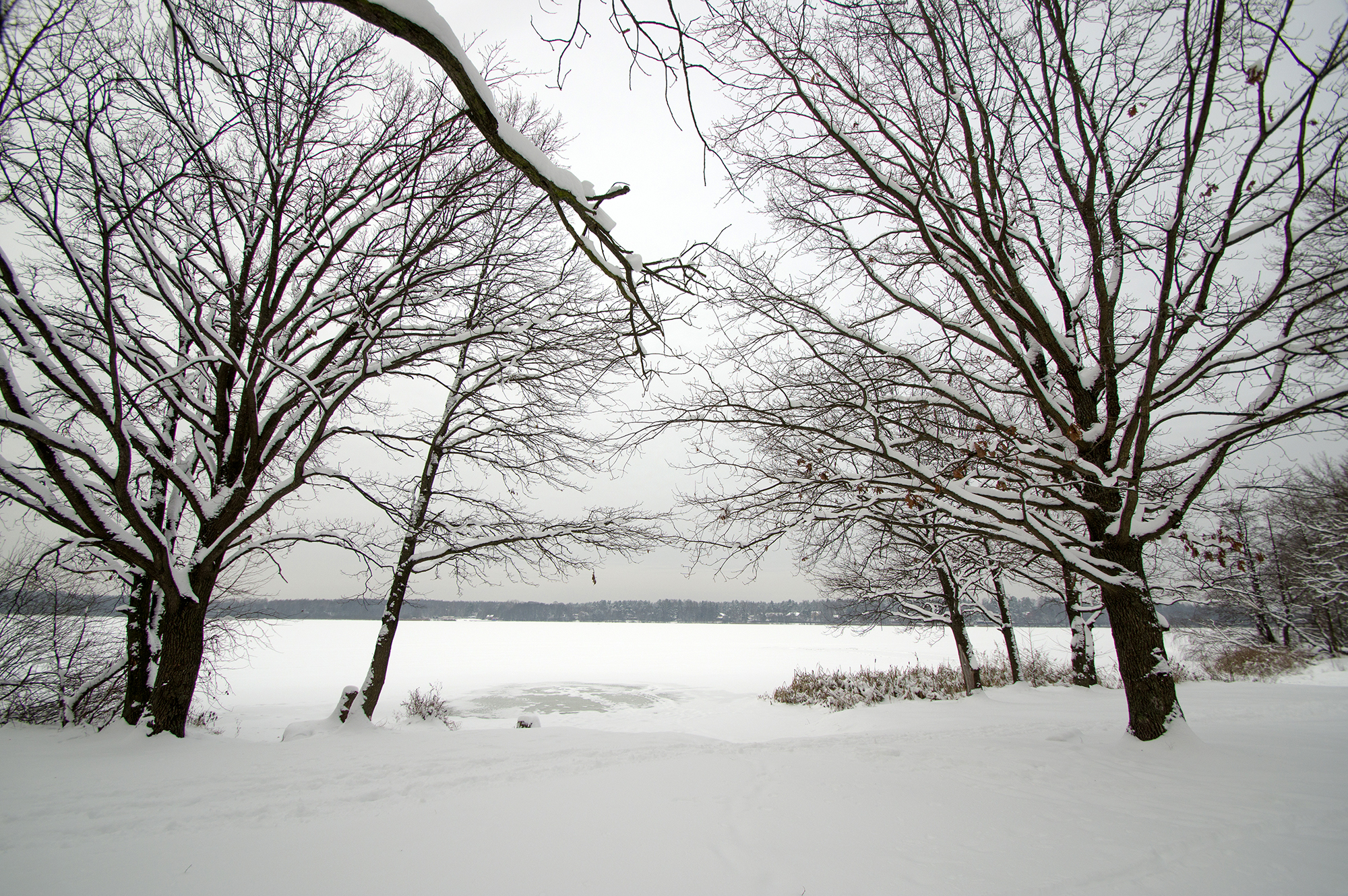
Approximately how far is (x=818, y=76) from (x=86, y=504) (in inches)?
348

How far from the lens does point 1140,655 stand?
5578 mm

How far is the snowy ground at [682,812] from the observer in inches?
118

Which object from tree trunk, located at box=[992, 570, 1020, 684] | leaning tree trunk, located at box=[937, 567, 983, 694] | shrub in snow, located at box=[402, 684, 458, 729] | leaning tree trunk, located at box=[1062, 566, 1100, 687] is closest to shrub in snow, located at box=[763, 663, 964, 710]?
leaning tree trunk, located at box=[937, 567, 983, 694]

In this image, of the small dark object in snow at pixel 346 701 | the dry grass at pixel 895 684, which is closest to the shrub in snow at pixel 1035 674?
the dry grass at pixel 895 684

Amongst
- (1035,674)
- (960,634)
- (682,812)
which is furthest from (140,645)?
(1035,674)

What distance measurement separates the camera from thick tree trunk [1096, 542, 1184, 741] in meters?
5.51

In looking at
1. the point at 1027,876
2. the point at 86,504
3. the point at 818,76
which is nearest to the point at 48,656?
the point at 86,504

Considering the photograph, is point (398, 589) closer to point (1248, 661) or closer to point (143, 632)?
point (143, 632)

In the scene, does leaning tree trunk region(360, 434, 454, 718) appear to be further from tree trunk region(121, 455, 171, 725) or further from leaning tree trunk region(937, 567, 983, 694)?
leaning tree trunk region(937, 567, 983, 694)

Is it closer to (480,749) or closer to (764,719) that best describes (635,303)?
(480,749)

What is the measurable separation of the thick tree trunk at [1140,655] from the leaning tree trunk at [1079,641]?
912 cm

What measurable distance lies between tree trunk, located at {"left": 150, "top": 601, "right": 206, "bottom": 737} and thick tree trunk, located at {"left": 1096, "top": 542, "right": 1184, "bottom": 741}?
9.63 metres

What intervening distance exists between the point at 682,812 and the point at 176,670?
582 centimetres

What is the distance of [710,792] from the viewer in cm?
430
